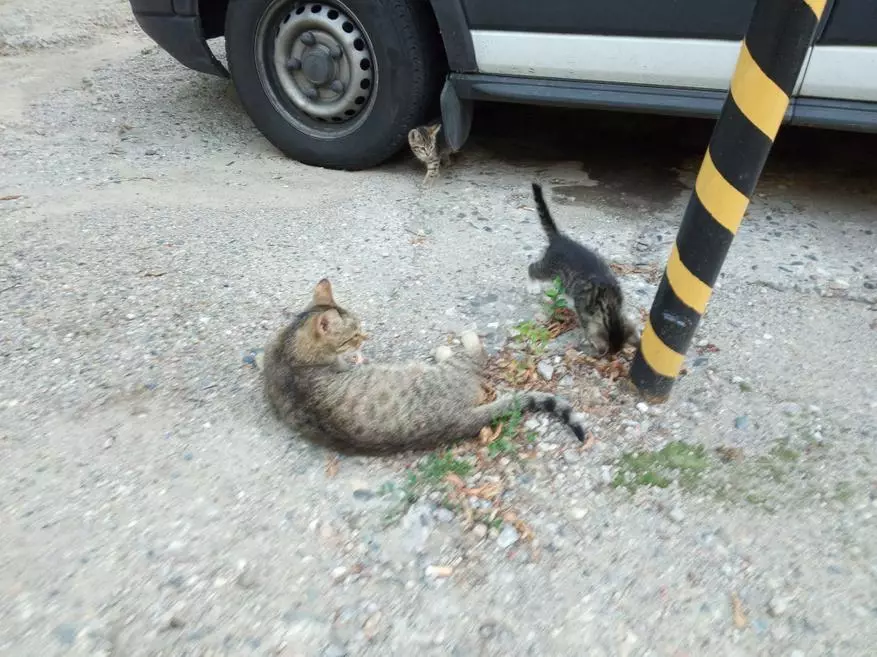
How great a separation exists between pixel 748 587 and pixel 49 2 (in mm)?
10088

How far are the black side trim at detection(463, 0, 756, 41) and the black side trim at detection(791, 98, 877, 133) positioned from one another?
541 mm

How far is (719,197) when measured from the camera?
238 cm

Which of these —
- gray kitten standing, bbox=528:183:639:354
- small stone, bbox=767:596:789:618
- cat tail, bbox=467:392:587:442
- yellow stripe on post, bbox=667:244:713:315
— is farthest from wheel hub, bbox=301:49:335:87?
small stone, bbox=767:596:789:618

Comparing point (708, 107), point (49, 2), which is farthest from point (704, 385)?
point (49, 2)

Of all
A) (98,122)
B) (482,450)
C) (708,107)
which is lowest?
(98,122)

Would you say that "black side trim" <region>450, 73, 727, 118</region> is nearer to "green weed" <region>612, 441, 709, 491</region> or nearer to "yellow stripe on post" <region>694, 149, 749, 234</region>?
"yellow stripe on post" <region>694, 149, 749, 234</region>

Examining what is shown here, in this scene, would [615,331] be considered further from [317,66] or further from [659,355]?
[317,66]

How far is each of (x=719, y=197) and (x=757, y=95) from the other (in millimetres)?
362

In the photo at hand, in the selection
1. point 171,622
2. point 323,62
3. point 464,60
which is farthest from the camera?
point 323,62

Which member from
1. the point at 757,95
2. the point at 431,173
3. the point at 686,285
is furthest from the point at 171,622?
the point at 431,173

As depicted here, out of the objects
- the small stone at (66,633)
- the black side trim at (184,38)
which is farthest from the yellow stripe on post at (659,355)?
the black side trim at (184,38)

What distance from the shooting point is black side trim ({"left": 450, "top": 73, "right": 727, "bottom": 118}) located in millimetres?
3857

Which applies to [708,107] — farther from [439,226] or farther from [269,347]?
[269,347]

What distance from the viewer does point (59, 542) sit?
91.5 inches
